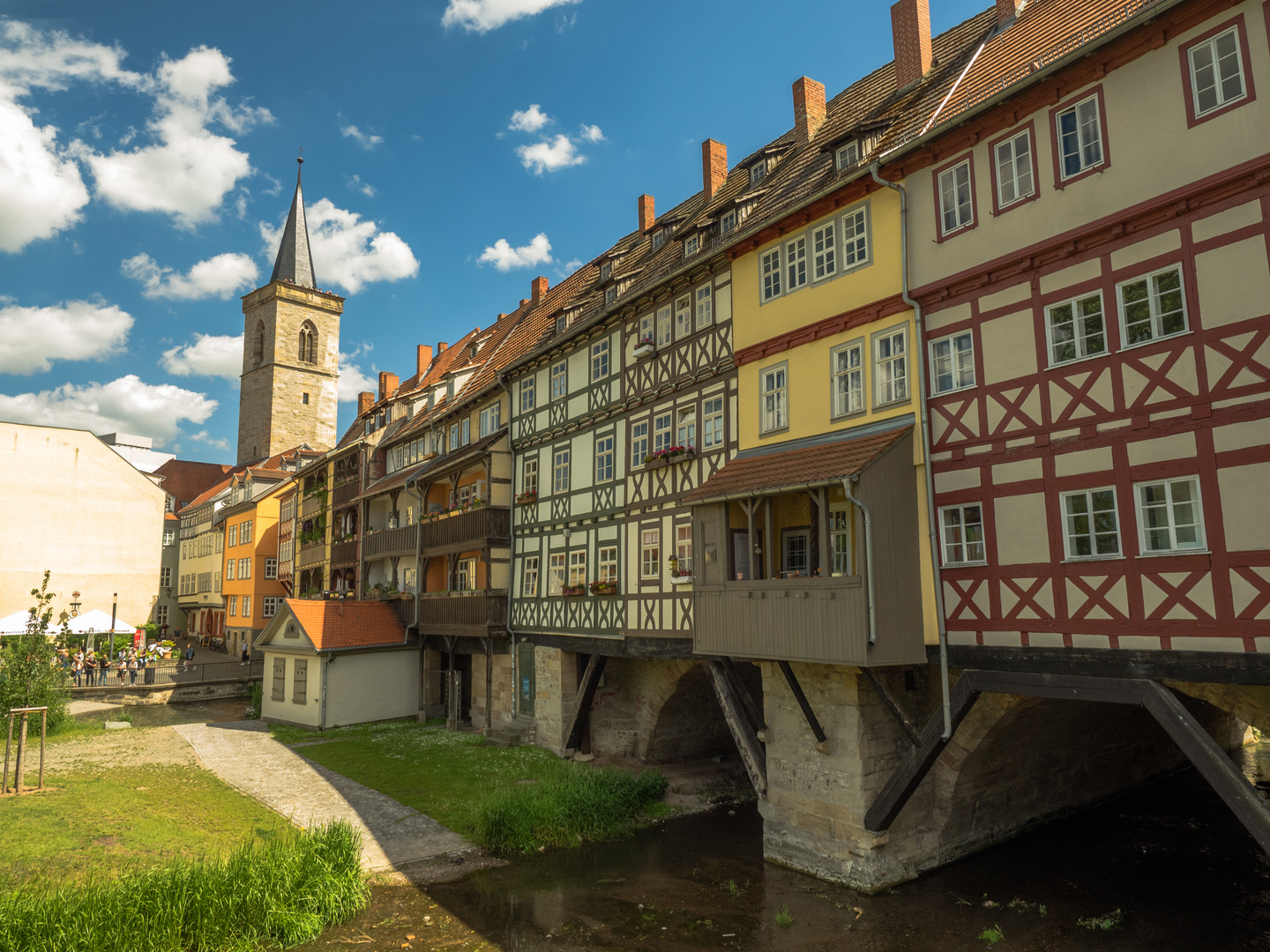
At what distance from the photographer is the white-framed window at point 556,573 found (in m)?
21.5

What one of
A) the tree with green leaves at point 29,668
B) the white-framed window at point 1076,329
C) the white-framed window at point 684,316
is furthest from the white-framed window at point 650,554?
the tree with green leaves at point 29,668

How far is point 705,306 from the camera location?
17.0 metres

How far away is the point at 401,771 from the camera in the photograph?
20.5 meters

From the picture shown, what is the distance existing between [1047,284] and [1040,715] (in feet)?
22.2

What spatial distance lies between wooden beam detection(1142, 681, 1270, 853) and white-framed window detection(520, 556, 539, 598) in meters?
15.8

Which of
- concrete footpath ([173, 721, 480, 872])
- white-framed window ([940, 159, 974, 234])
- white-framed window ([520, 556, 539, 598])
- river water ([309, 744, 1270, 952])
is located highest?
white-framed window ([940, 159, 974, 234])

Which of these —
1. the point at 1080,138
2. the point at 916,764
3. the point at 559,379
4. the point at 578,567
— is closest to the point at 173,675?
the point at 578,567

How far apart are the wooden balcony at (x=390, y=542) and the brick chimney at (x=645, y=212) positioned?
41.8 ft

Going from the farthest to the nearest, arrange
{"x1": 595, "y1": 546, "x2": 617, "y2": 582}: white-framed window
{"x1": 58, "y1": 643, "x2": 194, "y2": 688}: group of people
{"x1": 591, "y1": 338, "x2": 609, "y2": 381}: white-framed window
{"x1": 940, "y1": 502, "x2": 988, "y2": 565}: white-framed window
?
{"x1": 58, "y1": 643, "x2": 194, "y2": 688}: group of people
{"x1": 591, "y1": 338, "x2": 609, "y2": 381}: white-framed window
{"x1": 595, "y1": 546, "x2": 617, "y2": 582}: white-framed window
{"x1": 940, "y1": 502, "x2": 988, "y2": 565}: white-framed window

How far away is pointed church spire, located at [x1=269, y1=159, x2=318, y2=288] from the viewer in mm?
66188

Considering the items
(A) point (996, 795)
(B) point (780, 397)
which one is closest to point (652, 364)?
(B) point (780, 397)

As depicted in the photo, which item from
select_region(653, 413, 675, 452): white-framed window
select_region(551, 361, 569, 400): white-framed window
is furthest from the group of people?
select_region(653, 413, 675, 452): white-framed window

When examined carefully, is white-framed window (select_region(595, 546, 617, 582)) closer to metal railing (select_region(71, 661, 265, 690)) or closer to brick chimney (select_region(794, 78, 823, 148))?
brick chimney (select_region(794, 78, 823, 148))

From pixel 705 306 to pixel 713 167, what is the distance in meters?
6.60
